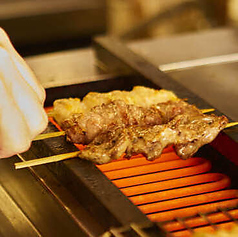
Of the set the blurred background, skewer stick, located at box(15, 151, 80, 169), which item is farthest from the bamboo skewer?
the blurred background

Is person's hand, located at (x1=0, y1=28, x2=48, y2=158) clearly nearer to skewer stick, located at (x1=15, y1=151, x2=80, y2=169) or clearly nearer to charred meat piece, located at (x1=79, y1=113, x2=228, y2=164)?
skewer stick, located at (x1=15, y1=151, x2=80, y2=169)

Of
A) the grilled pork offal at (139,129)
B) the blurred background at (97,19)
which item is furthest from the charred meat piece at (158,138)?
the blurred background at (97,19)

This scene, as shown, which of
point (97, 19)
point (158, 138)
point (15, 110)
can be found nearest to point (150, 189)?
point (158, 138)

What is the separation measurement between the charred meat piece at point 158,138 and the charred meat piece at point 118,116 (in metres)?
0.06

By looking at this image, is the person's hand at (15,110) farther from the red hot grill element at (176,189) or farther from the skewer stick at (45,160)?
the red hot grill element at (176,189)

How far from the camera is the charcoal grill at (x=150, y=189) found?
177cm

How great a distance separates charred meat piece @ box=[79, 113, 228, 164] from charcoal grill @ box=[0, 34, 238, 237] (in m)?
0.07

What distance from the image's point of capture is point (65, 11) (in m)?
6.23

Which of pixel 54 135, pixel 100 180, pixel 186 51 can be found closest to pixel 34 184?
pixel 54 135

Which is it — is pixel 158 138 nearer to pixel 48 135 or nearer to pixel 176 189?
pixel 176 189

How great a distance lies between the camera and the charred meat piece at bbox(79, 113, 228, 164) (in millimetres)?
2150

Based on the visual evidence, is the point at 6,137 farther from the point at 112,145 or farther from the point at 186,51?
the point at 186,51

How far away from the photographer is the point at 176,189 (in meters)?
2.15

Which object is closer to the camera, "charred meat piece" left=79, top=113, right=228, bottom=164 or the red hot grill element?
the red hot grill element
